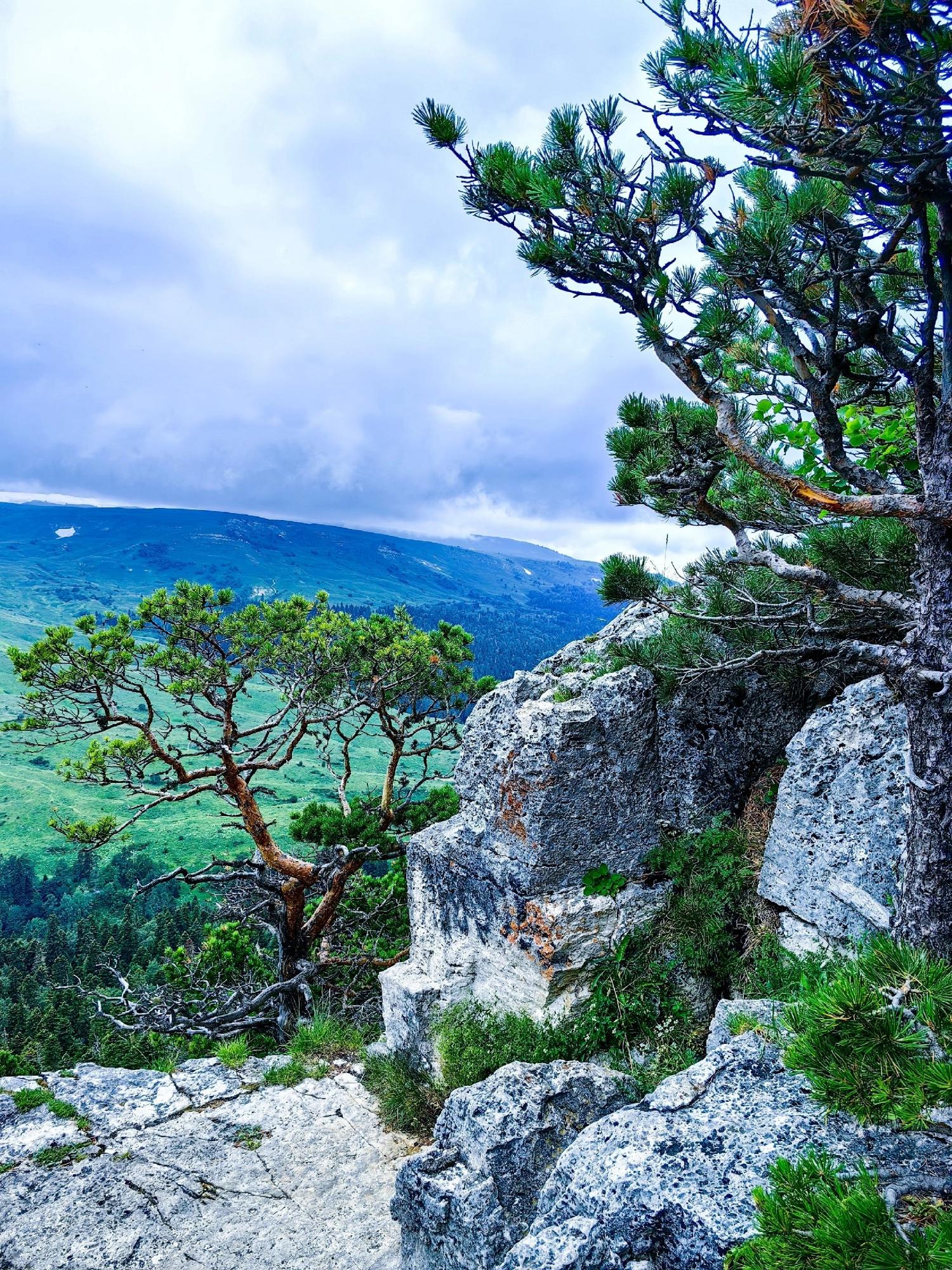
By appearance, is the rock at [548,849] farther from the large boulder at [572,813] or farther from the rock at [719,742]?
the rock at [719,742]

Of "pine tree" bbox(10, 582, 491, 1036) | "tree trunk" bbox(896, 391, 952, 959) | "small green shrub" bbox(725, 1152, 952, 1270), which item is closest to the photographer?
"small green shrub" bbox(725, 1152, 952, 1270)

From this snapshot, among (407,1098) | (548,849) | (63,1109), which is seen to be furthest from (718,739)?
(63,1109)

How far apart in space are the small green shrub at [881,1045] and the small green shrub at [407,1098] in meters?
7.63

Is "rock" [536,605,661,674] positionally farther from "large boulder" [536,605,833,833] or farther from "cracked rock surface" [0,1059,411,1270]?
"cracked rock surface" [0,1059,411,1270]

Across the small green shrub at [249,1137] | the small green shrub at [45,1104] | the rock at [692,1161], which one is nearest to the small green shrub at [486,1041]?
the small green shrub at [249,1137]

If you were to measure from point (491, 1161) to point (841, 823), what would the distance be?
4835mm

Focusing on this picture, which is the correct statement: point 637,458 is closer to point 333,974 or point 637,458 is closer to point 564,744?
point 564,744

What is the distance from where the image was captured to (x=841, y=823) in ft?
23.6

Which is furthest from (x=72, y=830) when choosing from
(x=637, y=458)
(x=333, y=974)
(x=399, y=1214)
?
(x=637, y=458)

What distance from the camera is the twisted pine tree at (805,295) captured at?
4484 mm

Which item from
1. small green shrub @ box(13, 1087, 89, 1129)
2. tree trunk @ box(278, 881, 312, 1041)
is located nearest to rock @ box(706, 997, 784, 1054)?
small green shrub @ box(13, 1087, 89, 1129)

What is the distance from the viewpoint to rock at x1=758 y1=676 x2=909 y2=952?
6.82 meters

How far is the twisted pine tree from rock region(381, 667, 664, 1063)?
6.10 feet

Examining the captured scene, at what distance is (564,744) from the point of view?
907 cm
